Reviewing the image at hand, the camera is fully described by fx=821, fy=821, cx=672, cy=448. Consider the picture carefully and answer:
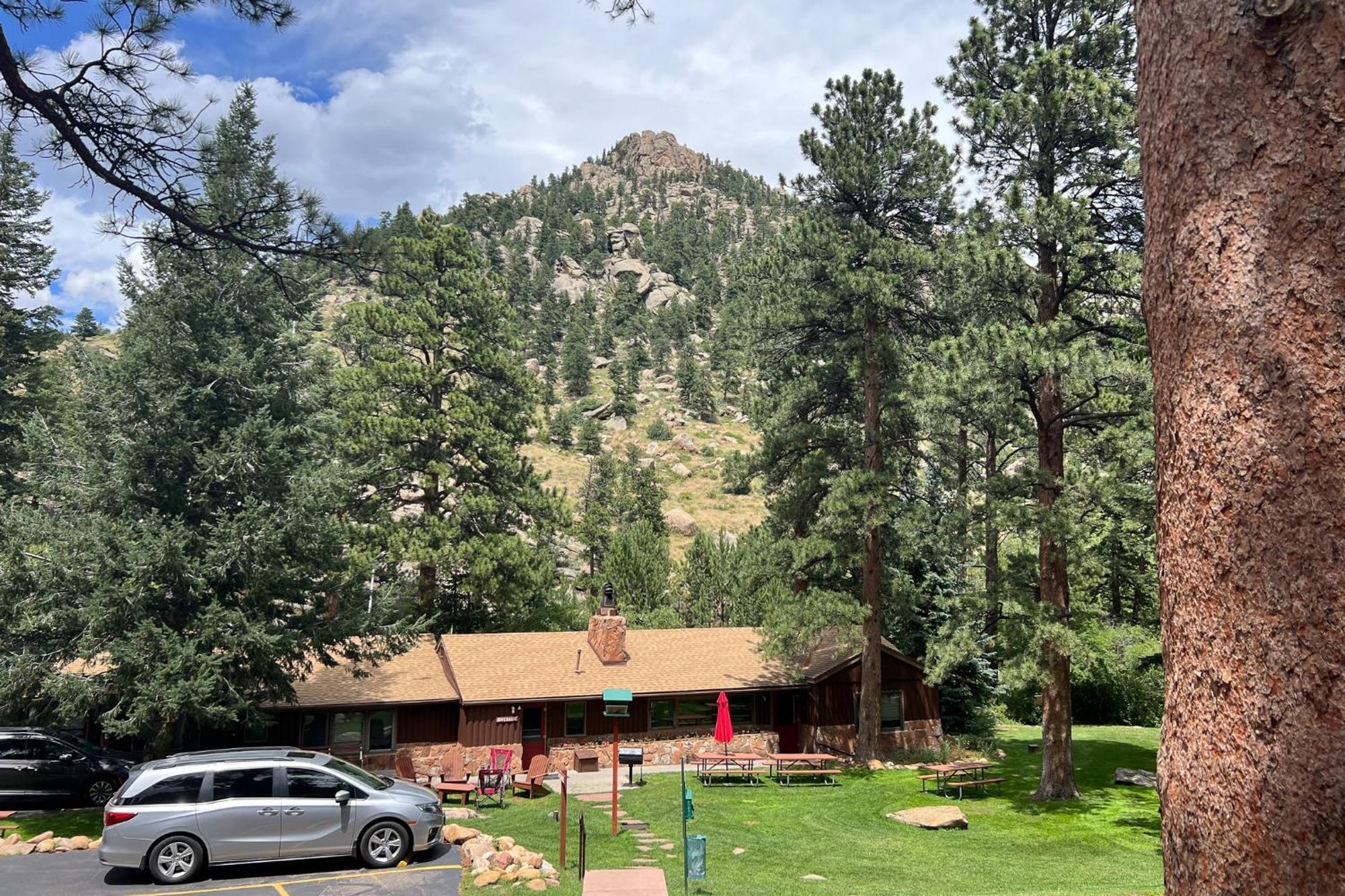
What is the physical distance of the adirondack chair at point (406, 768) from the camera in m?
22.0

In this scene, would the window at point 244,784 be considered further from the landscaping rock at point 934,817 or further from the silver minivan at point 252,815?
the landscaping rock at point 934,817

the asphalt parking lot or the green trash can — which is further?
the asphalt parking lot

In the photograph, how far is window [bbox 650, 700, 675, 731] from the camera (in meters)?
25.2

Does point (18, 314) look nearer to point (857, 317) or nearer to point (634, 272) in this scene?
point (857, 317)

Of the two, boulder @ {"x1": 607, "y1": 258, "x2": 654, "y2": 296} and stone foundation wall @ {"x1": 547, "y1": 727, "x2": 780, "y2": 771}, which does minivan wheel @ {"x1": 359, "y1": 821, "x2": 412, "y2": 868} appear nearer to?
stone foundation wall @ {"x1": 547, "y1": 727, "x2": 780, "y2": 771}

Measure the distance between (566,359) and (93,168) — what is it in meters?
94.6

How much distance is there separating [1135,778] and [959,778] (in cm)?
397

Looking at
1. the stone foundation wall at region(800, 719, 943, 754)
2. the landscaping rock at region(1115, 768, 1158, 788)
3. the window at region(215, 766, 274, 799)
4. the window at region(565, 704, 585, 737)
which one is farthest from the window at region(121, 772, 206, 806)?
the landscaping rock at region(1115, 768, 1158, 788)

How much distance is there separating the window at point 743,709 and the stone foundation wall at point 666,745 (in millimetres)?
336

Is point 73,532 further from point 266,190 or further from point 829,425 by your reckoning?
point 829,425

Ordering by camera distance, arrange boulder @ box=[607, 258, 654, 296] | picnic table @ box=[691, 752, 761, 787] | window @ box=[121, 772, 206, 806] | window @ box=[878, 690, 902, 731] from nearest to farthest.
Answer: window @ box=[121, 772, 206, 806] < picnic table @ box=[691, 752, 761, 787] < window @ box=[878, 690, 902, 731] < boulder @ box=[607, 258, 654, 296]

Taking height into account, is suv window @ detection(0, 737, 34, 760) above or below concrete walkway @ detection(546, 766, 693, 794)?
above

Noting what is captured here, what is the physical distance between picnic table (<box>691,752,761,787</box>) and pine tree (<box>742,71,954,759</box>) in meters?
3.60

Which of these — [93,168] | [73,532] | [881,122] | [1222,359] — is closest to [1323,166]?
[1222,359]
